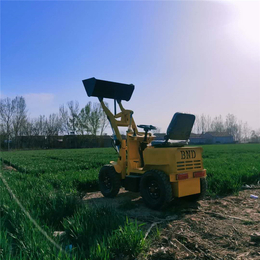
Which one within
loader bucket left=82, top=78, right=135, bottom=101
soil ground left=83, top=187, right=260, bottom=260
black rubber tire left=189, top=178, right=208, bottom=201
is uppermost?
loader bucket left=82, top=78, right=135, bottom=101

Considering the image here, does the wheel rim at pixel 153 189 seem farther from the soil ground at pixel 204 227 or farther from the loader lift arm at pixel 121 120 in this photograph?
the loader lift arm at pixel 121 120

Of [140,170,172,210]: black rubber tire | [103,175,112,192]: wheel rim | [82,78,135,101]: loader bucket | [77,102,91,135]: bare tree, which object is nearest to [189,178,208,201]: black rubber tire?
[140,170,172,210]: black rubber tire

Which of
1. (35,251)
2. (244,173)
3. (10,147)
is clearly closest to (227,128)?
(10,147)

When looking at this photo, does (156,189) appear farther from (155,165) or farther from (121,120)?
(121,120)

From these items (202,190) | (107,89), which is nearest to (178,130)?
(202,190)

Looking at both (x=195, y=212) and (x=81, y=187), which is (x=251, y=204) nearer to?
(x=195, y=212)

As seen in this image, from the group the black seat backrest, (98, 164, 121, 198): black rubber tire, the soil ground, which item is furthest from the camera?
(98, 164, 121, 198): black rubber tire

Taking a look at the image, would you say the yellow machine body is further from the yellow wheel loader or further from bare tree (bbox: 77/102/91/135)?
bare tree (bbox: 77/102/91/135)

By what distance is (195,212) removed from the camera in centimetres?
512

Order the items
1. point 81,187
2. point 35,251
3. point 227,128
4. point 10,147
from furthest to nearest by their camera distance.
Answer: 1. point 227,128
2. point 10,147
3. point 81,187
4. point 35,251

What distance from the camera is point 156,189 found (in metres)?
5.30

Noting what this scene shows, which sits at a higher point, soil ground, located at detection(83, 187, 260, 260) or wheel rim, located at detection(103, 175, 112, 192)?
wheel rim, located at detection(103, 175, 112, 192)

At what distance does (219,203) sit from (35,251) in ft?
14.7

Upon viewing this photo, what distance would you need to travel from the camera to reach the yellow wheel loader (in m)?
5.10
